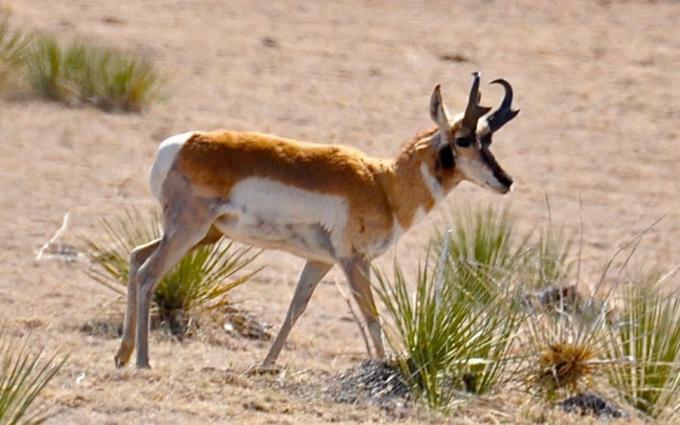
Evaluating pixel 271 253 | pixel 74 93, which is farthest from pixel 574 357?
pixel 74 93

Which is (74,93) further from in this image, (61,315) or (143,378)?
(143,378)

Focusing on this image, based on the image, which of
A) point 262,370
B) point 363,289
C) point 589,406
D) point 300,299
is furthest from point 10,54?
point 589,406

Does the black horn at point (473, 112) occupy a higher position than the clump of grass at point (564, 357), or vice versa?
the black horn at point (473, 112)

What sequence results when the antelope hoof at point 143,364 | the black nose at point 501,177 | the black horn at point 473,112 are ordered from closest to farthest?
the antelope hoof at point 143,364 < the black horn at point 473,112 < the black nose at point 501,177

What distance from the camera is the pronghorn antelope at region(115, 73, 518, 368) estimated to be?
33.3 ft

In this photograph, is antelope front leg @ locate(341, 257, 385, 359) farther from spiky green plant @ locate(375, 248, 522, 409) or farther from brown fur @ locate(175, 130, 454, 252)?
spiky green plant @ locate(375, 248, 522, 409)

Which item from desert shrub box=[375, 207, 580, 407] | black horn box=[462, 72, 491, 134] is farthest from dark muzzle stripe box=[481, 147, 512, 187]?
desert shrub box=[375, 207, 580, 407]

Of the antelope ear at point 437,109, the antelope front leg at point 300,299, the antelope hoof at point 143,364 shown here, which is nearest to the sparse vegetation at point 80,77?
the antelope front leg at point 300,299

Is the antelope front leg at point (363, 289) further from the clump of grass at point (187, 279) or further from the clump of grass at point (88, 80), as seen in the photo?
the clump of grass at point (88, 80)

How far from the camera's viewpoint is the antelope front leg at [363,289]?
406 inches

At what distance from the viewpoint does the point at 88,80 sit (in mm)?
18328

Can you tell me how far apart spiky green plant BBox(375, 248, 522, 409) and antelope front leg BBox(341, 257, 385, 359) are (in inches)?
36.0

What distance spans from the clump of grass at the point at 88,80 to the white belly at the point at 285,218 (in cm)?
818

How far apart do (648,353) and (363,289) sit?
1734 mm
